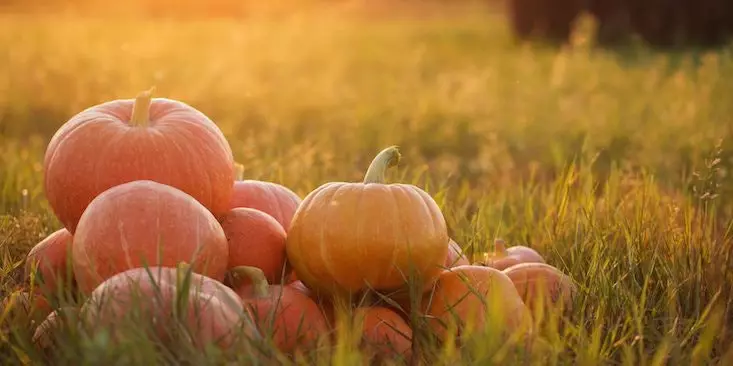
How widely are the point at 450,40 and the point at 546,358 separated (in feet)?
38.9

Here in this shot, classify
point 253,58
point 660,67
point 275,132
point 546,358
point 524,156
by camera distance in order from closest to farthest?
point 546,358 < point 524,156 < point 275,132 < point 660,67 < point 253,58

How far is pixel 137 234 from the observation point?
234 cm

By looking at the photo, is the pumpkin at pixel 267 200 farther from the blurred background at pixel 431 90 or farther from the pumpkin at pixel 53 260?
the blurred background at pixel 431 90

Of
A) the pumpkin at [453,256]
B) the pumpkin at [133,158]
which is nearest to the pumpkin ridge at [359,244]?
the pumpkin at [453,256]

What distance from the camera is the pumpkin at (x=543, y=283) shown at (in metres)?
2.62

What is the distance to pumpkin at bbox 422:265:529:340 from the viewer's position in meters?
2.34

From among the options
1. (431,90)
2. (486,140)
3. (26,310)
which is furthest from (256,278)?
(431,90)

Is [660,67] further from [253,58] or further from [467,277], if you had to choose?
[467,277]

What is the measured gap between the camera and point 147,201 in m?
2.37

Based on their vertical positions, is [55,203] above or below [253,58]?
above

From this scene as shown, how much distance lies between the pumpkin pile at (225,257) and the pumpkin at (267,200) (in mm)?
173

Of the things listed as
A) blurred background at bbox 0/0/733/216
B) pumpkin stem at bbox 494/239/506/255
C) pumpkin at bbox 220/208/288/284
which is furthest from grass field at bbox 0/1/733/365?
pumpkin at bbox 220/208/288/284

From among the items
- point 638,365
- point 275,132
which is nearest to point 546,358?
point 638,365

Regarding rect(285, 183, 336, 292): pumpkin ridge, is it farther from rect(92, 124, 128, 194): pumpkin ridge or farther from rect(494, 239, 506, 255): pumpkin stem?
rect(494, 239, 506, 255): pumpkin stem
